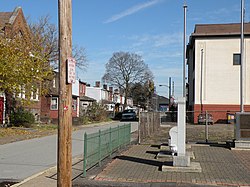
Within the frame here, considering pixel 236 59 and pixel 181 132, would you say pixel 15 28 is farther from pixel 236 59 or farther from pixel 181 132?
pixel 181 132

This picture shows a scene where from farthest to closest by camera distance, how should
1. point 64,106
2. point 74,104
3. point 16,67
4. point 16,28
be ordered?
point 74,104 < point 16,28 < point 16,67 < point 64,106

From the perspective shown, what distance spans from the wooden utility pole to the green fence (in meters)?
2.53

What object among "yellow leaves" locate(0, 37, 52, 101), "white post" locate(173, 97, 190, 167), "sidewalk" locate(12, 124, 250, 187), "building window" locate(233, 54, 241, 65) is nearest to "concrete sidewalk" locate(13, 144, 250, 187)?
"sidewalk" locate(12, 124, 250, 187)

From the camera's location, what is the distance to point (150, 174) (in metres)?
9.91

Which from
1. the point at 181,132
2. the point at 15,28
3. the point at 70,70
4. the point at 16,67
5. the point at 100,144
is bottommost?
the point at 100,144

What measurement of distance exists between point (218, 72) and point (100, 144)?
1318 inches

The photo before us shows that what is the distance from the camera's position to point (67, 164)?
6617mm

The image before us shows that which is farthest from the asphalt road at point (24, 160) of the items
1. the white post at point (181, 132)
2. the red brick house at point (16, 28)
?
the red brick house at point (16, 28)

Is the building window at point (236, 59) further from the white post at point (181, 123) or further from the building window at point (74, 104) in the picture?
the white post at point (181, 123)

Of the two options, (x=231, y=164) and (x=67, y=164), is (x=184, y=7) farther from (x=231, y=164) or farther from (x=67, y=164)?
(x=67, y=164)

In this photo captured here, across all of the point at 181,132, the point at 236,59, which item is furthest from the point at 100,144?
the point at 236,59

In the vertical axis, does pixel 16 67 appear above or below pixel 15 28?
below

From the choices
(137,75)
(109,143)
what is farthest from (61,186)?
(137,75)

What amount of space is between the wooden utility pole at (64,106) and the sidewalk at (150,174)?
6.67ft
